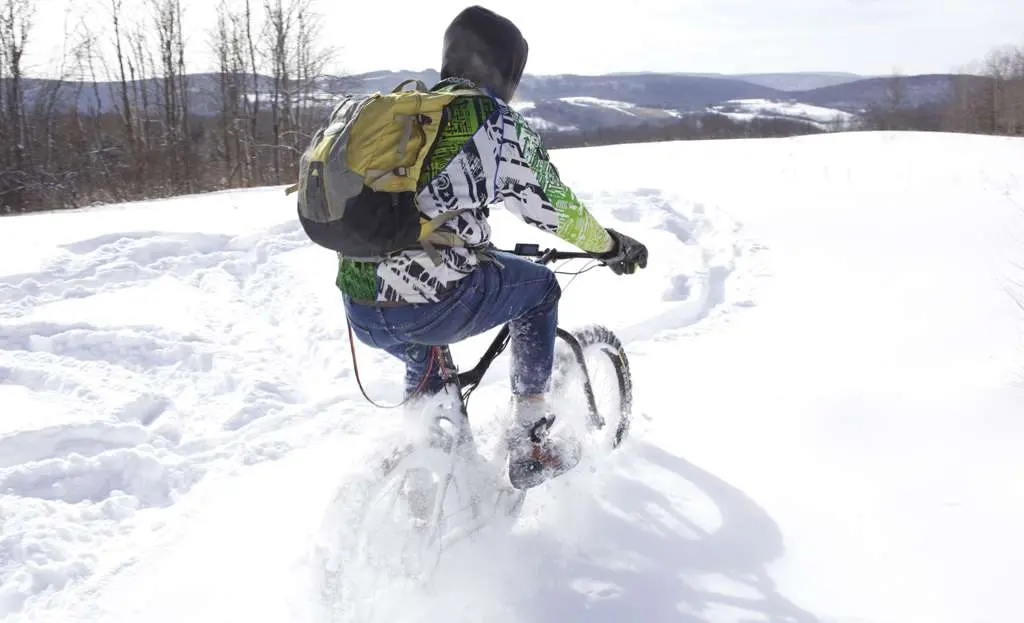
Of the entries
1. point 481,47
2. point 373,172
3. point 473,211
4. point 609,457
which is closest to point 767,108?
point 609,457

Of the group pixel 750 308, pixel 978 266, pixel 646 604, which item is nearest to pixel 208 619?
pixel 646 604

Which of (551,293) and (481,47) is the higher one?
(481,47)

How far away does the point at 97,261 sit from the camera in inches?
267

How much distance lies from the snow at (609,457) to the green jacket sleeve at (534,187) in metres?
1.02

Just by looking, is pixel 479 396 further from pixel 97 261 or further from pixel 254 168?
pixel 254 168

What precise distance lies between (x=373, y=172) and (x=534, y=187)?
0.57 metres

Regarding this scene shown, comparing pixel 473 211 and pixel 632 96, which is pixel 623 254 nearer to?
pixel 473 211

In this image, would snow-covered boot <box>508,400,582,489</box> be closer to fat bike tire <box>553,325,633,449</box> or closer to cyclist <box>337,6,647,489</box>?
cyclist <box>337,6,647,489</box>

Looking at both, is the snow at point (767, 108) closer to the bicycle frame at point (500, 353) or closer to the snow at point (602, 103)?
the snow at point (602, 103)

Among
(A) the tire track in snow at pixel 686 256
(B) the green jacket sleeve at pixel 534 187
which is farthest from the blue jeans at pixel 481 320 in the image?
(A) the tire track in snow at pixel 686 256

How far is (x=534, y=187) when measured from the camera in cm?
235

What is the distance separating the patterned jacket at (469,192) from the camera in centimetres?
214

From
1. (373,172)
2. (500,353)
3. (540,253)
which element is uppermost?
(373,172)

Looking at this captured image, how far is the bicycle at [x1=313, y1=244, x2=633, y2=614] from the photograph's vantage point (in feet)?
8.18
